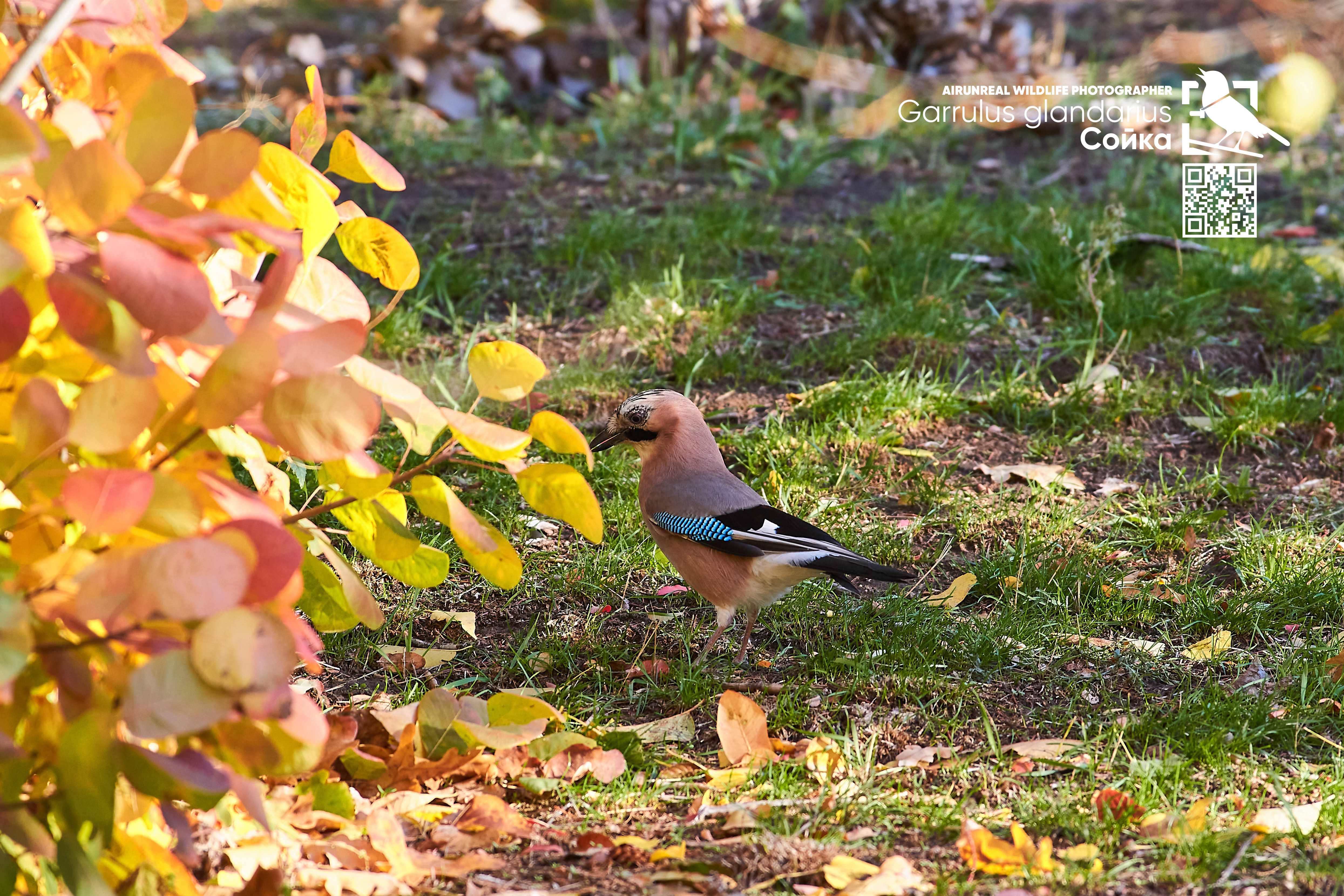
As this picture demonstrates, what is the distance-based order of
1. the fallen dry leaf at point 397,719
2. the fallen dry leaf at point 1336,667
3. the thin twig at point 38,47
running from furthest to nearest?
the fallen dry leaf at point 1336,667, the fallen dry leaf at point 397,719, the thin twig at point 38,47

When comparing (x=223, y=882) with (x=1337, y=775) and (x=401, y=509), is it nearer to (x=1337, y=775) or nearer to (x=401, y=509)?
(x=401, y=509)

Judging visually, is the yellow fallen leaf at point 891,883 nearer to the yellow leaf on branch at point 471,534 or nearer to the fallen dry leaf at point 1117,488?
the yellow leaf on branch at point 471,534

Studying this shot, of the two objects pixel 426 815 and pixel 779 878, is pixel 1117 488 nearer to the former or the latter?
pixel 779 878

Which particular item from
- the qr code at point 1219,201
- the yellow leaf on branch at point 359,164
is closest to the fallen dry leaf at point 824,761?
the yellow leaf on branch at point 359,164

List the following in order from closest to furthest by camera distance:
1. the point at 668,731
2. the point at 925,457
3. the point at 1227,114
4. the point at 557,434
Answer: the point at 557,434 → the point at 668,731 → the point at 925,457 → the point at 1227,114

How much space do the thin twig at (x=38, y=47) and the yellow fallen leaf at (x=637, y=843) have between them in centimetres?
149

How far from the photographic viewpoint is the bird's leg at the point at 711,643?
2.93 meters

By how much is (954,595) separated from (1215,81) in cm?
539

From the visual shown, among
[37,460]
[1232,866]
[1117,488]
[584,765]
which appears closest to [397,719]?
[584,765]

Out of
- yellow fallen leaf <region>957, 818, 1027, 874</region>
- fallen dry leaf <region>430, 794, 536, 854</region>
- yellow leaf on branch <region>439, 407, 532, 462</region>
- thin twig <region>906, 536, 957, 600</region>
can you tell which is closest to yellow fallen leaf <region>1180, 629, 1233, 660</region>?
thin twig <region>906, 536, 957, 600</region>

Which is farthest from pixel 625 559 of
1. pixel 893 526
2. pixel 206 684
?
pixel 206 684

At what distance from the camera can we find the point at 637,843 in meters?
2.17

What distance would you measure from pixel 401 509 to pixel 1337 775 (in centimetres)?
187

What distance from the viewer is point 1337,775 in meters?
2.40
